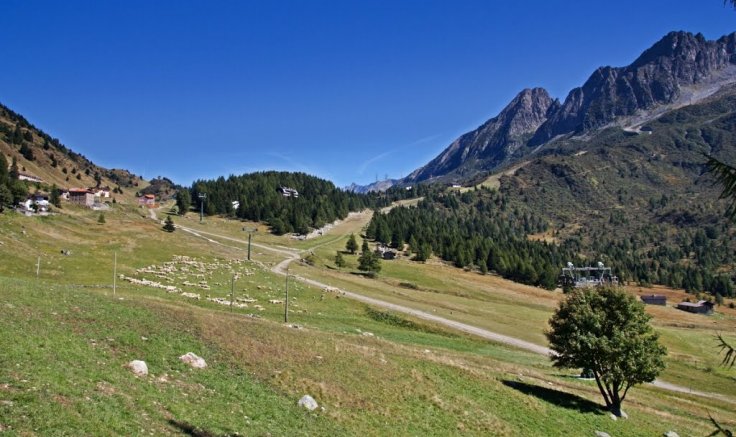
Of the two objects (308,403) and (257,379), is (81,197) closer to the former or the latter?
(257,379)

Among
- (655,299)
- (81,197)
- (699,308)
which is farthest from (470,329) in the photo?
(81,197)

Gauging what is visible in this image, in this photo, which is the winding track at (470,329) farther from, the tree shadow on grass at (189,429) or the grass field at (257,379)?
the tree shadow on grass at (189,429)

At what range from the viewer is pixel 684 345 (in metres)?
97.2

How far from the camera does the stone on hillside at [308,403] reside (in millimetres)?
26114

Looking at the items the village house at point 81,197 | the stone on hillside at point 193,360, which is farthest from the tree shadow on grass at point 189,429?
the village house at point 81,197

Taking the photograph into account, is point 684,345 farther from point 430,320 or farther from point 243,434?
point 243,434

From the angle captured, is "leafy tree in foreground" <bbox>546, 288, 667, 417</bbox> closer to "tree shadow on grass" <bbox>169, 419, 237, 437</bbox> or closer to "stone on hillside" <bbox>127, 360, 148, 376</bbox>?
"tree shadow on grass" <bbox>169, 419, 237, 437</bbox>

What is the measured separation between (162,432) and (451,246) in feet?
591

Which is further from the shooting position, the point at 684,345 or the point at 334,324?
the point at 684,345

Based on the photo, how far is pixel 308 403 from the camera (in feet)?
86.5

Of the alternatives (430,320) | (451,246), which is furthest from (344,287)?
(451,246)

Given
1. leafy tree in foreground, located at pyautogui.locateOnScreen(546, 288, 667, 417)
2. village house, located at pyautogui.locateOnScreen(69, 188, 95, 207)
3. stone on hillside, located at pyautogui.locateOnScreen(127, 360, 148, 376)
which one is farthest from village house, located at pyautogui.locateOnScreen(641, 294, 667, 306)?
village house, located at pyautogui.locateOnScreen(69, 188, 95, 207)

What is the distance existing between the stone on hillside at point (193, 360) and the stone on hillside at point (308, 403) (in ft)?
19.8

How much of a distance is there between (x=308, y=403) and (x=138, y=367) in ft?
28.6
